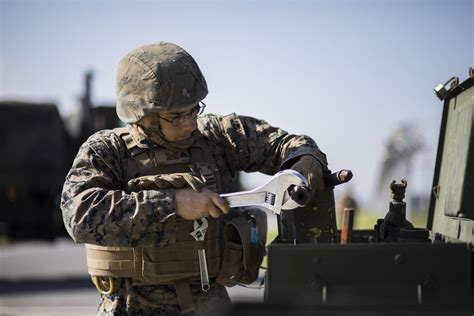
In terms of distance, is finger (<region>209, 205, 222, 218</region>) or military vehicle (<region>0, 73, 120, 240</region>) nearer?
finger (<region>209, 205, 222, 218</region>)

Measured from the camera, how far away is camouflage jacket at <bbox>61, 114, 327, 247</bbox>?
295cm

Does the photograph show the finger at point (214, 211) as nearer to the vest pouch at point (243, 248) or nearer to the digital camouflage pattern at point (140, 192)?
the digital camouflage pattern at point (140, 192)

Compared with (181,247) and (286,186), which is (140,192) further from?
(286,186)

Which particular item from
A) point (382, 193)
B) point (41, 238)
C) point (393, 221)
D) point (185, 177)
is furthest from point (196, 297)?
point (382, 193)

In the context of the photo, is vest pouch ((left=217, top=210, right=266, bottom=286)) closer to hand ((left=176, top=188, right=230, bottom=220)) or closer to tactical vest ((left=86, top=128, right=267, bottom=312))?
tactical vest ((left=86, top=128, right=267, bottom=312))

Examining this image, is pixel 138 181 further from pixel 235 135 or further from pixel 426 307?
pixel 426 307

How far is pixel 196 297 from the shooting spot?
324cm

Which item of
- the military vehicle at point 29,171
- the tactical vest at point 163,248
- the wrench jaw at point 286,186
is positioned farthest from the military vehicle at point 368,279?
the military vehicle at point 29,171

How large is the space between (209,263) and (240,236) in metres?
0.16

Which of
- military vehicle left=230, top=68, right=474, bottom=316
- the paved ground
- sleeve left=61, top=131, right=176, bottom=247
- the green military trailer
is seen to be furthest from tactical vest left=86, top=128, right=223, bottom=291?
the green military trailer

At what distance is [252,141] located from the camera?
136 inches

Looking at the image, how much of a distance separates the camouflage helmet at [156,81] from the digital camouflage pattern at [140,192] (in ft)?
0.53

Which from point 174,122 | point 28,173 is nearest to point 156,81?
point 174,122

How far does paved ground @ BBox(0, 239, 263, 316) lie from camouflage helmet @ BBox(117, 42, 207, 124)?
200 inches
